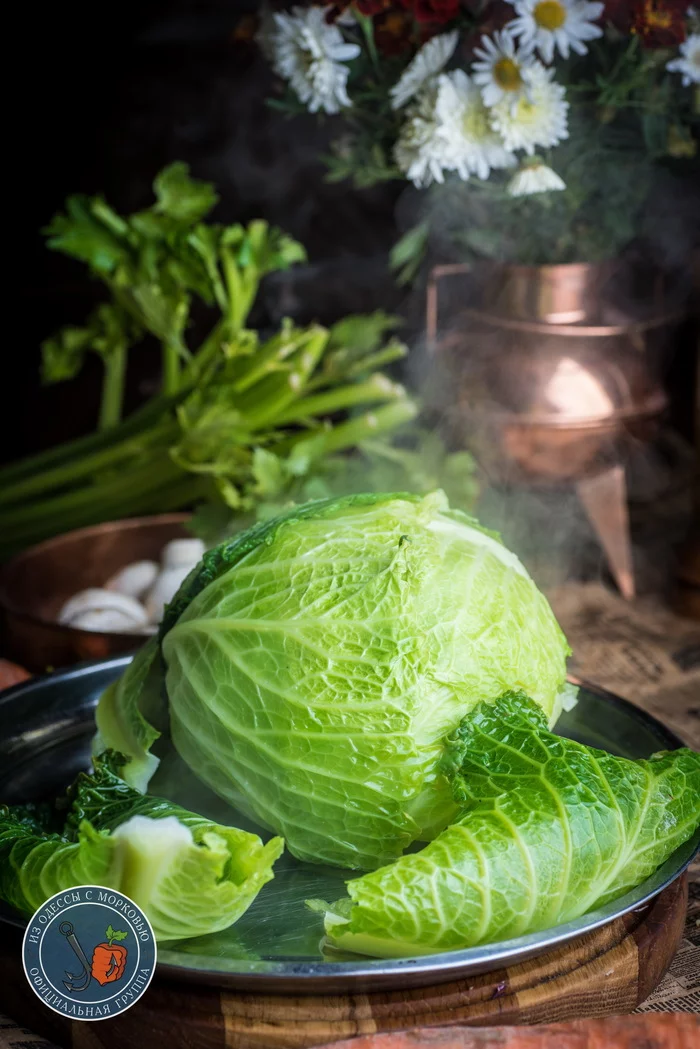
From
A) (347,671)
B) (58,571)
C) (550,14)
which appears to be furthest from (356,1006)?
(550,14)

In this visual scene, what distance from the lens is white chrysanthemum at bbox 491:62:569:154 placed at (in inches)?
75.2

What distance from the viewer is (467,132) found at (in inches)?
77.0

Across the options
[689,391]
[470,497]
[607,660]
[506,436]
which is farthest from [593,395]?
[689,391]

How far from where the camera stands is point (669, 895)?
1098 mm

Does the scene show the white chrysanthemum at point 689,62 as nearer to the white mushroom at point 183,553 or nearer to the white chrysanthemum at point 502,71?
the white chrysanthemum at point 502,71

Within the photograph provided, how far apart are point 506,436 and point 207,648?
118cm

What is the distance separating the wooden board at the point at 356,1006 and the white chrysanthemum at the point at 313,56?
1.59 metres

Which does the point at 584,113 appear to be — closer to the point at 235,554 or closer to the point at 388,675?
the point at 235,554

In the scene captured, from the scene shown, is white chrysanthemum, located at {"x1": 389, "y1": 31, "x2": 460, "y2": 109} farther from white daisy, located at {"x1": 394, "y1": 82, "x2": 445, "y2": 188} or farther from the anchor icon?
the anchor icon

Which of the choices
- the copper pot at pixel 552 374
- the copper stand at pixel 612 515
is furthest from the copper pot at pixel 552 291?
the copper stand at pixel 612 515

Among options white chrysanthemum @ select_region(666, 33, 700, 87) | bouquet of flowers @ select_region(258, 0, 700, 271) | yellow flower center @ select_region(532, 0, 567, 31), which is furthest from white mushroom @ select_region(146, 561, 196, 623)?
white chrysanthemum @ select_region(666, 33, 700, 87)

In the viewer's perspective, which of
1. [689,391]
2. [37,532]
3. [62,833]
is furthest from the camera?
[689,391]

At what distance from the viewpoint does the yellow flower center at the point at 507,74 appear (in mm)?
1892

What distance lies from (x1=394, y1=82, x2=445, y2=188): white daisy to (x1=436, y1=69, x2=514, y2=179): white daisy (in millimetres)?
16
